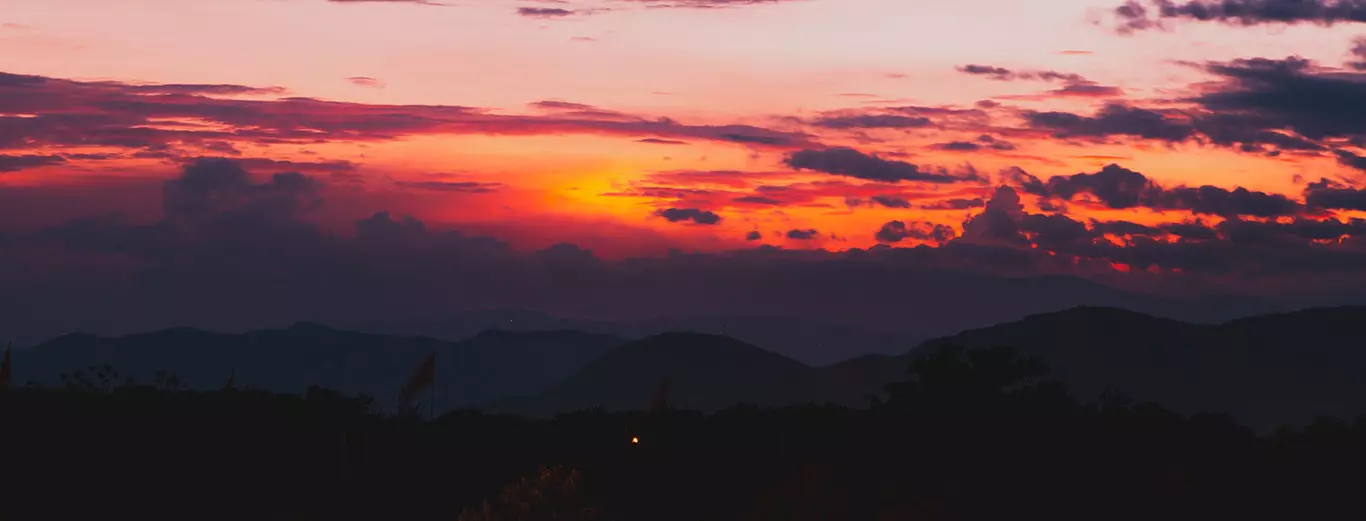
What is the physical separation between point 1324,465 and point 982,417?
2099 cm

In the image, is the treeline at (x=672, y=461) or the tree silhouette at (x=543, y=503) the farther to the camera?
the treeline at (x=672, y=461)

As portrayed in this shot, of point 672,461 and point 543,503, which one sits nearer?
point 543,503

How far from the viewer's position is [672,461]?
2275 inches

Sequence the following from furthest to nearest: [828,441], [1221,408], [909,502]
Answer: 1. [1221,408]
2. [828,441]
3. [909,502]

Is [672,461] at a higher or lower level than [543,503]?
lower

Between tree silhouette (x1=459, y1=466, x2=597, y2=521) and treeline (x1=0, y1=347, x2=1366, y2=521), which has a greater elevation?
tree silhouette (x1=459, y1=466, x2=597, y2=521)

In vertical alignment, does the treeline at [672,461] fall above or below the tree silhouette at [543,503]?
below

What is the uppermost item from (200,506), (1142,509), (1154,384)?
(1142,509)

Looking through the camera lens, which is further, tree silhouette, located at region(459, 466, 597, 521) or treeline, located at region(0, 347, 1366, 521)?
treeline, located at region(0, 347, 1366, 521)

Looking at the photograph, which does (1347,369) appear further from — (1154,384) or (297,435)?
(297,435)

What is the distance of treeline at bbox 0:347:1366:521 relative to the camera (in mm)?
44500

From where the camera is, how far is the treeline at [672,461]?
44500 millimetres

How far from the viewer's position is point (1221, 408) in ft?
604

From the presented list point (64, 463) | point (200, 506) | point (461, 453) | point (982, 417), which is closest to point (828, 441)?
point (982, 417)
